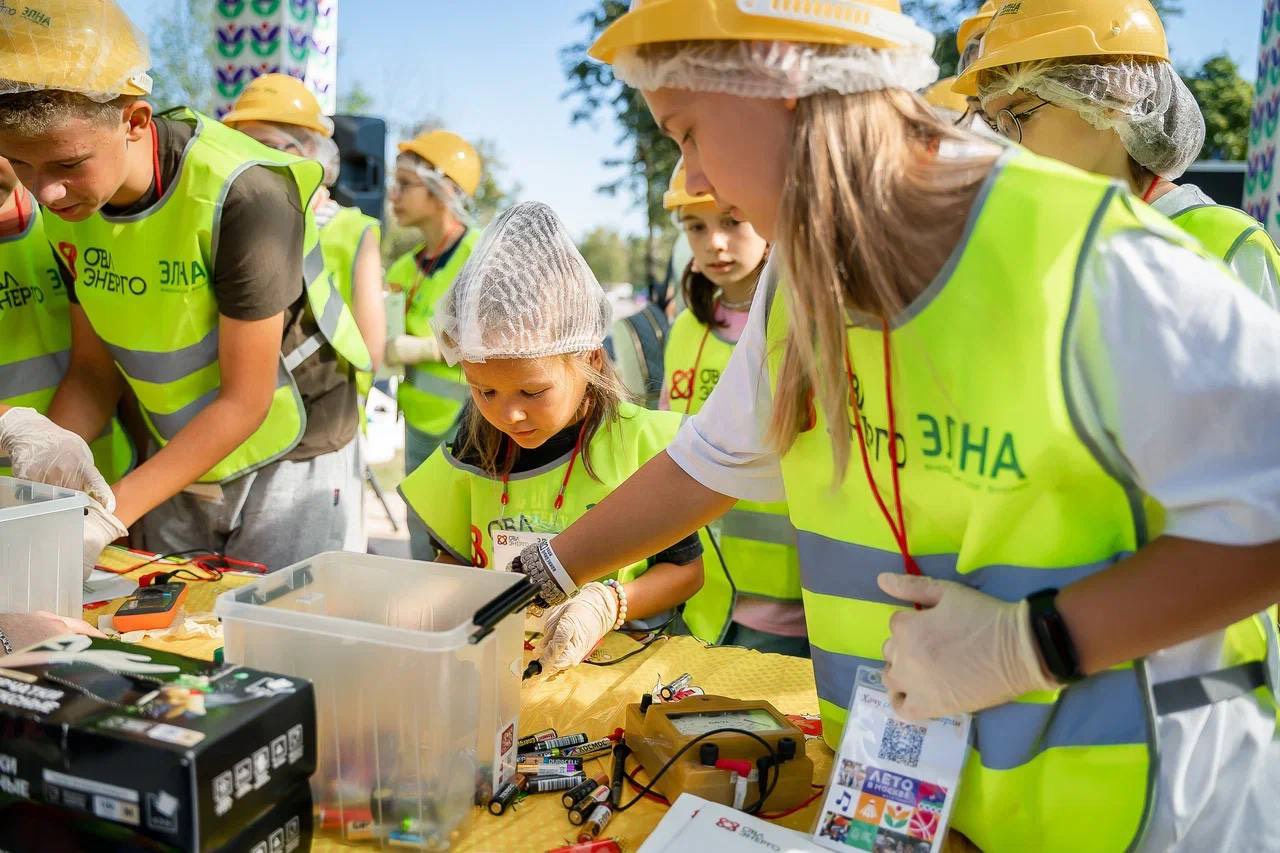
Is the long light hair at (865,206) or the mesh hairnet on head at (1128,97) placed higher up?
the mesh hairnet on head at (1128,97)

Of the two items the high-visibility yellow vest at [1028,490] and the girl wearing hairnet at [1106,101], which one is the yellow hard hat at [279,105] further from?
the high-visibility yellow vest at [1028,490]

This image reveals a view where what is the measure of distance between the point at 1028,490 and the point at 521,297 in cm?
119

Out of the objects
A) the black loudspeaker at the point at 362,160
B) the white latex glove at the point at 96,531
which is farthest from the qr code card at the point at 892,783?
the black loudspeaker at the point at 362,160

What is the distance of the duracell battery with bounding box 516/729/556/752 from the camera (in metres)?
Result: 1.39

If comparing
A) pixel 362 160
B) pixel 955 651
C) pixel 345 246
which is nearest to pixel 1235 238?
pixel 955 651

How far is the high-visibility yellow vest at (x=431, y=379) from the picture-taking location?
4855mm

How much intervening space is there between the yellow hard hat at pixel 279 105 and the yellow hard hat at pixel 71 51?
7.54ft

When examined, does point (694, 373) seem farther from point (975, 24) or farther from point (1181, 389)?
point (1181, 389)

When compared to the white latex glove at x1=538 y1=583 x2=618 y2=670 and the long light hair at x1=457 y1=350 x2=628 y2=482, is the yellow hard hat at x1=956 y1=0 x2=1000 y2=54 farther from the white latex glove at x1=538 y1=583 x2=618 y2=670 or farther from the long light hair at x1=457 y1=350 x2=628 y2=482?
the white latex glove at x1=538 y1=583 x2=618 y2=670

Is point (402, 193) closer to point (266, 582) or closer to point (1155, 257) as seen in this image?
point (266, 582)

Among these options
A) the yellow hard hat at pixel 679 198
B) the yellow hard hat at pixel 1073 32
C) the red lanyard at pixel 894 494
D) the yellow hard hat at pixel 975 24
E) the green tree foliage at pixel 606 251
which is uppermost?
the yellow hard hat at pixel 975 24

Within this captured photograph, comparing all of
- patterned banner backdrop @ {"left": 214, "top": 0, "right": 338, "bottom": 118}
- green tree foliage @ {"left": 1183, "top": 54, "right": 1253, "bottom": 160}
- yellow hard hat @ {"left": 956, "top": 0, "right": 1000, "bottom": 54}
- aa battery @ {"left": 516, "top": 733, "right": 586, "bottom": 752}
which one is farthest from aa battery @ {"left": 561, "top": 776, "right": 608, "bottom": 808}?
green tree foliage @ {"left": 1183, "top": 54, "right": 1253, "bottom": 160}

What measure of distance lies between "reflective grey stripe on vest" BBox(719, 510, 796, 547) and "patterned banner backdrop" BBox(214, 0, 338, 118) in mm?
3692

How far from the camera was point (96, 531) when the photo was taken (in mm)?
2055
